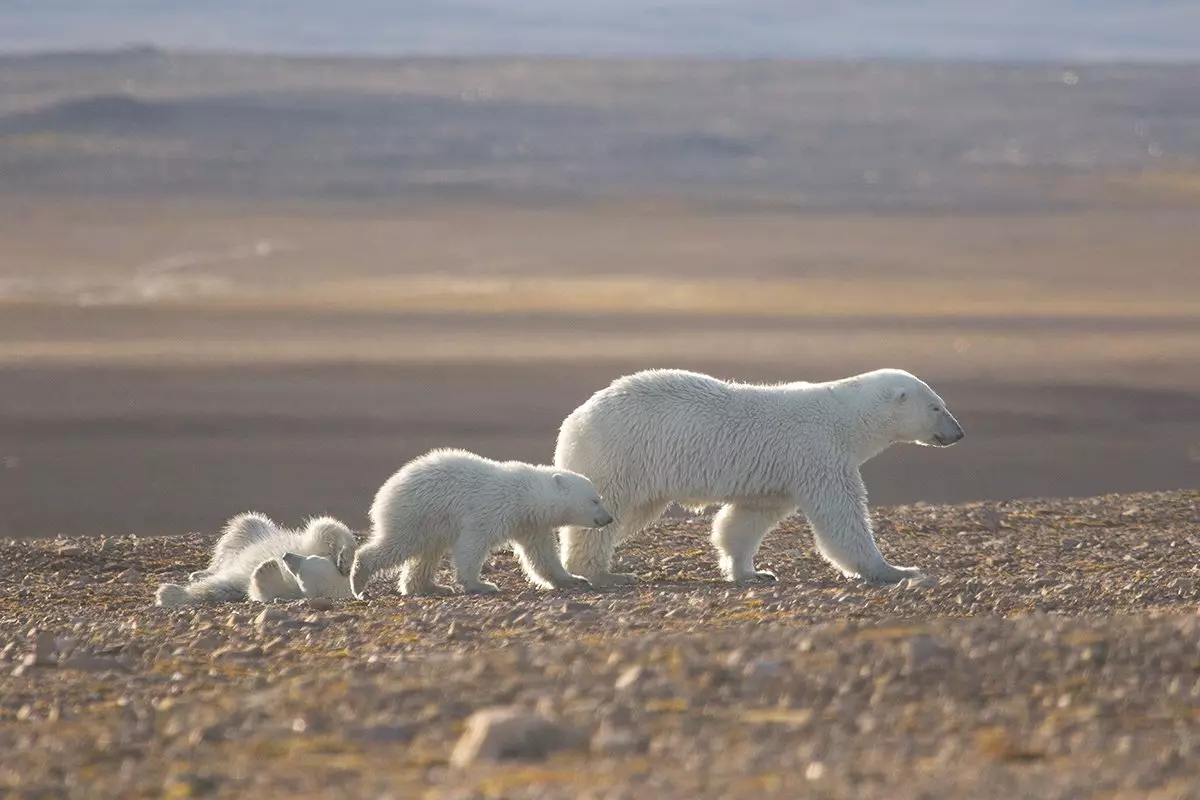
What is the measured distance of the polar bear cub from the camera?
31.6ft

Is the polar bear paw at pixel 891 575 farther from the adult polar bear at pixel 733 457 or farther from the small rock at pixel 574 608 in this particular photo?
the small rock at pixel 574 608

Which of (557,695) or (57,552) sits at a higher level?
(557,695)

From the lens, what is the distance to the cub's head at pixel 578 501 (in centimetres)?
972

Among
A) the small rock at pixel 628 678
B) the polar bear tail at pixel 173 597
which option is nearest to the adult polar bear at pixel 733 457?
the polar bear tail at pixel 173 597

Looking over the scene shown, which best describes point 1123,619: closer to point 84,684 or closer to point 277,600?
point 84,684

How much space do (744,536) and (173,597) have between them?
12.5 feet

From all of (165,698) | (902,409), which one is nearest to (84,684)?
(165,698)

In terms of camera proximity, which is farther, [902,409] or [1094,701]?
[902,409]

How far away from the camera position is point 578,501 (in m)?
9.73

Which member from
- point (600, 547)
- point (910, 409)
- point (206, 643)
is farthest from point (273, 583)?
point (910, 409)

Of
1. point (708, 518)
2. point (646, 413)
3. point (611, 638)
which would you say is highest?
point (646, 413)

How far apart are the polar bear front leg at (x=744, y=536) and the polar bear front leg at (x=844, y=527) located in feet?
1.35

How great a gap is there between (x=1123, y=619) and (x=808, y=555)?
5.63 metres

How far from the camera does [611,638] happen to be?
6.95 meters
